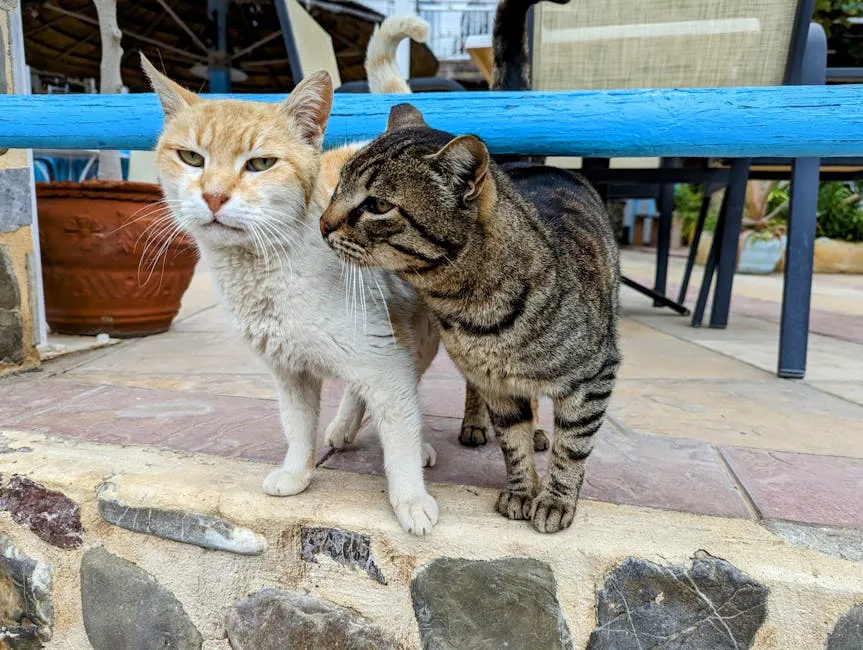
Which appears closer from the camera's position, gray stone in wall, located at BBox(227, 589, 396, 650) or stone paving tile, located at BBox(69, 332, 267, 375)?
gray stone in wall, located at BBox(227, 589, 396, 650)

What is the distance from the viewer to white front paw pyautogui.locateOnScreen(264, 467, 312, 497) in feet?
3.71

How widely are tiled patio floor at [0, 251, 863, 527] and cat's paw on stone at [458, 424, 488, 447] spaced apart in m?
0.03

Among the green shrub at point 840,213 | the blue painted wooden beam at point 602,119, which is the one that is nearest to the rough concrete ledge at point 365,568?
the blue painted wooden beam at point 602,119

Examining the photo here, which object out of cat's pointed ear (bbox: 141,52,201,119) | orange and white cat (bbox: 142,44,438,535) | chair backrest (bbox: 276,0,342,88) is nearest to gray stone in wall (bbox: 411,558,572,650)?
orange and white cat (bbox: 142,44,438,535)

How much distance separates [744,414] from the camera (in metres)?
1.67

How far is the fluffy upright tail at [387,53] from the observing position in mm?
1521

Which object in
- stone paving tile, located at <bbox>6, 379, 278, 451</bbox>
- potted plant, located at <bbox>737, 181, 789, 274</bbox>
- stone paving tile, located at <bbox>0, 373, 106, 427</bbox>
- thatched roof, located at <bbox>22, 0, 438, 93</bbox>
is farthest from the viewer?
potted plant, located at <bbox>737, 181, 789, 274</bbox>

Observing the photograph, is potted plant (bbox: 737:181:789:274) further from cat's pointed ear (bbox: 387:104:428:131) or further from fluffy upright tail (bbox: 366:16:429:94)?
cat's pointed ear (bbox: 387:104:428:131)

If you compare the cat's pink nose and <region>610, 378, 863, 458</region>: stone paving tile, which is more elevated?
the cat's pink nose

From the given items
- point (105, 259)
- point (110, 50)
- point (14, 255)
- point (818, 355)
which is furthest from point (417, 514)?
point (110, 50)

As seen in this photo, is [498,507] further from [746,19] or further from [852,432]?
[746,19]

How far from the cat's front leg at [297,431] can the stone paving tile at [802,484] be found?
2.82 ft

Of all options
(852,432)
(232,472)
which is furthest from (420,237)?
(852,432)

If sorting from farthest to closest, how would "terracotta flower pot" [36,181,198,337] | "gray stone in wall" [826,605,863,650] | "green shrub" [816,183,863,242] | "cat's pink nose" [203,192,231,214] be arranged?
1. "green shrub" [816,183,863,242]
2. "terracotta flower pot" [36,181,198,337]
3. "cat's pink nose" [203,192,231,214]
4. "gray stone in wall" [826,605,863,650]
